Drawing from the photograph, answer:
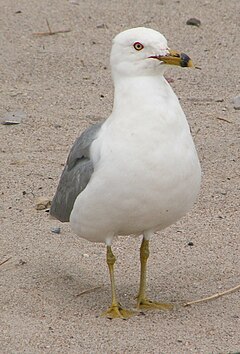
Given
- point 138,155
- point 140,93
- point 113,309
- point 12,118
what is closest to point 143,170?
point 138,155

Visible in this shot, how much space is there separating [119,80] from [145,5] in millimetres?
5098

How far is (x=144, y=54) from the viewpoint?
16.3 ft

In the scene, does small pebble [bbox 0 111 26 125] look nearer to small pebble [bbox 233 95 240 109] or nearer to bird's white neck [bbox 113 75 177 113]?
small pebble [bbox 233 95 240 109]

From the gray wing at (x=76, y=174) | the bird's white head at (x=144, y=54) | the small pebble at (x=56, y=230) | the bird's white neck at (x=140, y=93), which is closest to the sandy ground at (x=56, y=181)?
the small pebble at (x=56, y=230)

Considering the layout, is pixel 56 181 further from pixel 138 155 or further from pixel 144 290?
pixel 138 155

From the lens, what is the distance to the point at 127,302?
555cm

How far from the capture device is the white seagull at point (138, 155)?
15.9 feet

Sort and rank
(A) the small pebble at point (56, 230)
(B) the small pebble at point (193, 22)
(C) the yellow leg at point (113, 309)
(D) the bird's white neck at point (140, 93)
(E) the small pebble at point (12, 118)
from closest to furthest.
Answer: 1. (D) the bird's white neck at point (140, 93)
2. (C) the yellow leg at point (113, 309)
3. (A) the small pebble at point (56, 230)
4. (E) the small pebble at point (12, 118)
5. (B) the small pebble at point (193, 22)

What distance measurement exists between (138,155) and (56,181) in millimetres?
2142

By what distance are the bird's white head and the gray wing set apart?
369mm

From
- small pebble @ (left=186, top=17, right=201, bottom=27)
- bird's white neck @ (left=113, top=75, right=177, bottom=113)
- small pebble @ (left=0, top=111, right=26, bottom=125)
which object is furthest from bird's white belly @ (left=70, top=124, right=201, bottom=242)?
small pebble @ (left=186, top=17, right=201, bottom=27)

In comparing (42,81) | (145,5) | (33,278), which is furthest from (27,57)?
(33,278)

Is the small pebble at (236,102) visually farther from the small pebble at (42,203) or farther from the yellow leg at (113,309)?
the yellow leg at (113,309)

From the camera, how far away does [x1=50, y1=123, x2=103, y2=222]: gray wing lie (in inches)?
202
